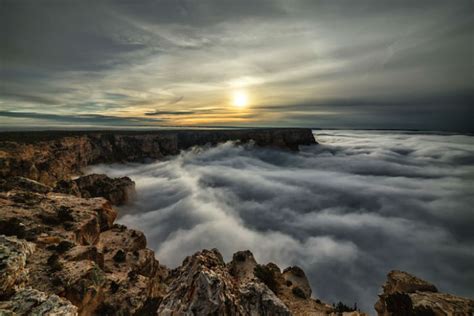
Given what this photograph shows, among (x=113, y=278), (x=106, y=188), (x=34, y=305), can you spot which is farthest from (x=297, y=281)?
(x=106, y=188)

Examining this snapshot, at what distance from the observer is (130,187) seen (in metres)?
67.8

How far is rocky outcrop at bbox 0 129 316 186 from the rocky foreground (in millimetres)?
1666

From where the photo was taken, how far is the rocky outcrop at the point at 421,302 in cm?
1006

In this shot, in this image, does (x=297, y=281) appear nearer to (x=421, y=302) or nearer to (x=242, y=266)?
(x=242, y=266)

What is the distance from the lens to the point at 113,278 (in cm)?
1831

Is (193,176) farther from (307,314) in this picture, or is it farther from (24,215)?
(307,314)

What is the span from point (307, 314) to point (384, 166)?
221 metres

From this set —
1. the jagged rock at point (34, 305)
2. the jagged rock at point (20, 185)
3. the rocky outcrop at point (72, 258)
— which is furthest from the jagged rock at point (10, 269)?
the jagged rock at point (20, 185)

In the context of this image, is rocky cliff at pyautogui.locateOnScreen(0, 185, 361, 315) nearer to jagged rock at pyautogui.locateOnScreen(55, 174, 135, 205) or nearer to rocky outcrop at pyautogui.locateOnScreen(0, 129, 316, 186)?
rocky outcrop at pyautogui.locateOnScreen(0, 129, 316, 186)

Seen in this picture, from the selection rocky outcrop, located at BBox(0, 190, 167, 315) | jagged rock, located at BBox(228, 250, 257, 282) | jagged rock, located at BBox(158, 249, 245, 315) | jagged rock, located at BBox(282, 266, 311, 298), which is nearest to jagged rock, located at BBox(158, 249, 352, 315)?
jagged rock, located at BBox(158, 249, 245, 315)

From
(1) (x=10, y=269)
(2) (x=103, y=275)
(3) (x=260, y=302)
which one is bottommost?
(2) (x=103, y=275)

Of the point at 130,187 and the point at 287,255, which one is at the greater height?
the point at 130,187

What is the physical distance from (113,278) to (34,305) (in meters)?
10.6

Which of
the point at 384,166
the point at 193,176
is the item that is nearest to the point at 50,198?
the point at 193,176
